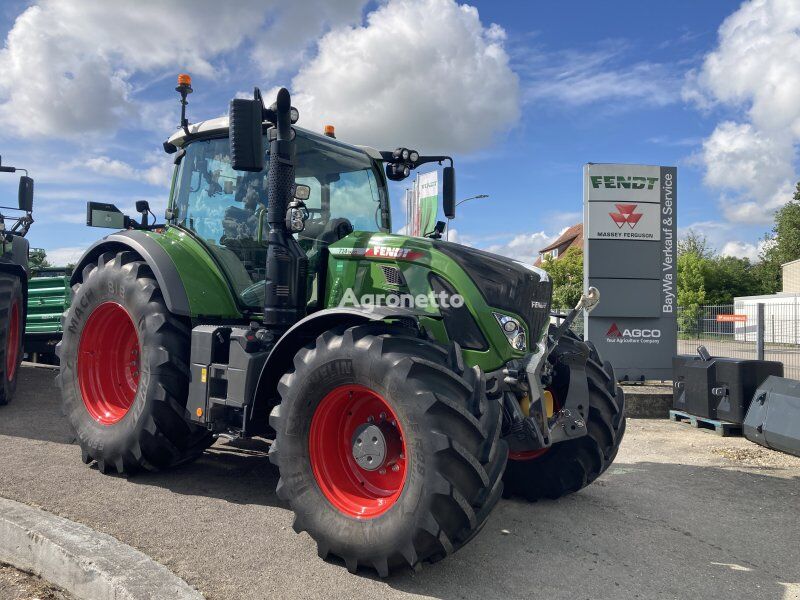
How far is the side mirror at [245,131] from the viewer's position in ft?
13.0

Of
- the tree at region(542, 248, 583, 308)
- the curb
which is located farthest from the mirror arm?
the tree at region(542, 248, 583, 308)

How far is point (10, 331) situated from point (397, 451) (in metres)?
6.18

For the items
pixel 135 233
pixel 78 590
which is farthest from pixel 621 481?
pixel 135 233

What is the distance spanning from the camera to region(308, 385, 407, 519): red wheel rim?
354 centimetres

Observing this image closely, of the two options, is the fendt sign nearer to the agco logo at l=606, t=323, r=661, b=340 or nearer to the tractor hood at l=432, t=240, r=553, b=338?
the agco logo at l=606, t=323, r=661, b=340

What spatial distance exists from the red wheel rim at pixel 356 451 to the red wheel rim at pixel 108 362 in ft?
7.79

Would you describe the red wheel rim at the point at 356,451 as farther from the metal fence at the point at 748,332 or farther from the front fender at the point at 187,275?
the metal fence at the point at 748,332

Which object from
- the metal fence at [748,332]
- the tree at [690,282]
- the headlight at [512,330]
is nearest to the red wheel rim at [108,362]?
the headlight at [512,330]

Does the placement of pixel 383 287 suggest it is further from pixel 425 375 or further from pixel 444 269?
pixel 425 375

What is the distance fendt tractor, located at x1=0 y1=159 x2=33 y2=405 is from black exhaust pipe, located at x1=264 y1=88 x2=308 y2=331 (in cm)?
434

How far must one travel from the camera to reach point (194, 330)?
4629 mm

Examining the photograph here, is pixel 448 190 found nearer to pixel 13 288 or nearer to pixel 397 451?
pixel 397 451

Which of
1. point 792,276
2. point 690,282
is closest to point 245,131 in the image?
point 690,282

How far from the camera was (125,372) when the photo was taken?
5512 millimetres
